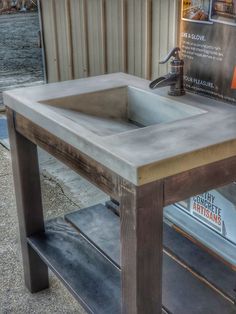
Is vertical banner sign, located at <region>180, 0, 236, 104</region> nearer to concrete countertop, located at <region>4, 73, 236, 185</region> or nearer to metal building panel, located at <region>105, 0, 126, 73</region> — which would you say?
concrete countertop, located at <region>4, 73, 236, 185</region>

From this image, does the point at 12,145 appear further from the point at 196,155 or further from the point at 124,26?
the point at 124,26

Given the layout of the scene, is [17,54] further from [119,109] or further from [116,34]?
[119,109]

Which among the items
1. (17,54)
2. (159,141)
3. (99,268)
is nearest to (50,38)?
(17,54)

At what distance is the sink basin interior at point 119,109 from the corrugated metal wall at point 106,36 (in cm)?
64

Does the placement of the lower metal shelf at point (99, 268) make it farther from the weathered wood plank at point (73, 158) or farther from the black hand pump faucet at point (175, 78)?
the black hand pump faucet at point (175, 78)

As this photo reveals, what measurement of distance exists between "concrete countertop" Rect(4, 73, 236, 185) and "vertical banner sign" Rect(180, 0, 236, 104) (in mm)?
132

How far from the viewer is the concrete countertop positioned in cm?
106

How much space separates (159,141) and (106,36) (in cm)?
182

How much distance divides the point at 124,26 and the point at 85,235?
51.3 inches

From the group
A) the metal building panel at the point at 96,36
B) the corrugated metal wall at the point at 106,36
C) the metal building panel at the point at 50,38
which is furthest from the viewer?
the metal building panel at the point at 50,38

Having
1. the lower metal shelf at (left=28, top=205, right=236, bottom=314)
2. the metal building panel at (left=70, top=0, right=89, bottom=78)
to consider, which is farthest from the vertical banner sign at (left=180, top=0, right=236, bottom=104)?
the metal building panel at (left=70, top=0, right=89, bottom=78)

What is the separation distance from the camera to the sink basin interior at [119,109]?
1.51 m

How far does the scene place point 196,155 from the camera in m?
1.10

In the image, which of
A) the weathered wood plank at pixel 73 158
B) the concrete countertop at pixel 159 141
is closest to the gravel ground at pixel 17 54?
the weathered wood plank at pixel 73 158
